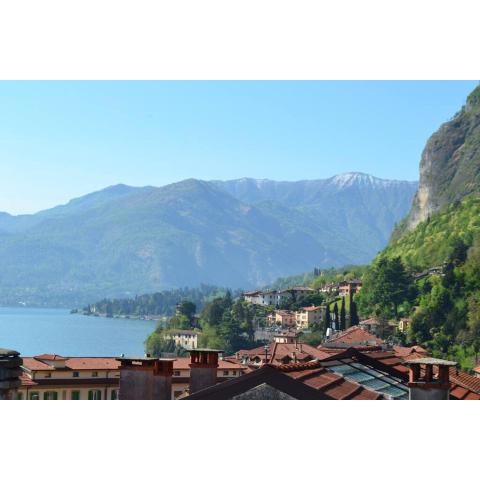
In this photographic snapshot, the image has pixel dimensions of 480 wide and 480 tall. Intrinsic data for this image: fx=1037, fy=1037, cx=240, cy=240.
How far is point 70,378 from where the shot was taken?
2015 inches

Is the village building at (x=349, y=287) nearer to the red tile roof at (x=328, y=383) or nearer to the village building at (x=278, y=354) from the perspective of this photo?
the village building at (x=278, y=354)

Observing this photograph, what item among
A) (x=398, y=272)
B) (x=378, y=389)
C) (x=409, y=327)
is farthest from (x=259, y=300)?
(x=378, y=389)

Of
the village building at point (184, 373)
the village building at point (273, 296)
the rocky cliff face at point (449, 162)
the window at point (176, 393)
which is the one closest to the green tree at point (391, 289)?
the village building at point (273, 296)

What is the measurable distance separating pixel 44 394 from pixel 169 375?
32595 mm

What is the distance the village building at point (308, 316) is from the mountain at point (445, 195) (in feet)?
46.8

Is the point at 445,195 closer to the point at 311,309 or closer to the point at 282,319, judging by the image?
the point at 311,309

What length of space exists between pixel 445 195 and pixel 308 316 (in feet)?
132

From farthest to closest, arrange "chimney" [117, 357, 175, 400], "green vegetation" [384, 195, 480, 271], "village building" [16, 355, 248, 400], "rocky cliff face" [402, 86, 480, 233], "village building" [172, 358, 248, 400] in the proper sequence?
"rocky cliff face" [402, 86, 480, 233] → "green vegetation" [384, 195, 480, 271] → "village building" [16, 355, 248, 400] → "village building" [172, 358, 248, 400] → "chimney" [117, 357, 175, 400]

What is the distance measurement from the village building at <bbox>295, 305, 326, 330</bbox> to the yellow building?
90.1 m

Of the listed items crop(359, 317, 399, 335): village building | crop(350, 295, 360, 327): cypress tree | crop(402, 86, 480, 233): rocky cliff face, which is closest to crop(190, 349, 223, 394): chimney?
crop(359, 317, 399, 335): village building

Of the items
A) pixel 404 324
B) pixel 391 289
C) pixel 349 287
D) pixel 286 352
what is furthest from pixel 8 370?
pixel 349 287

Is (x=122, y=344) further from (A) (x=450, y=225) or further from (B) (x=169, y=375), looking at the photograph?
(B) (x=169, y=375)

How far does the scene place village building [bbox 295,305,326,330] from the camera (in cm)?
14412

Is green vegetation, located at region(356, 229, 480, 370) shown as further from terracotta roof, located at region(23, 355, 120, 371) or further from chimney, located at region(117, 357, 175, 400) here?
chimney, located at region(117, 357, 175, 400)
